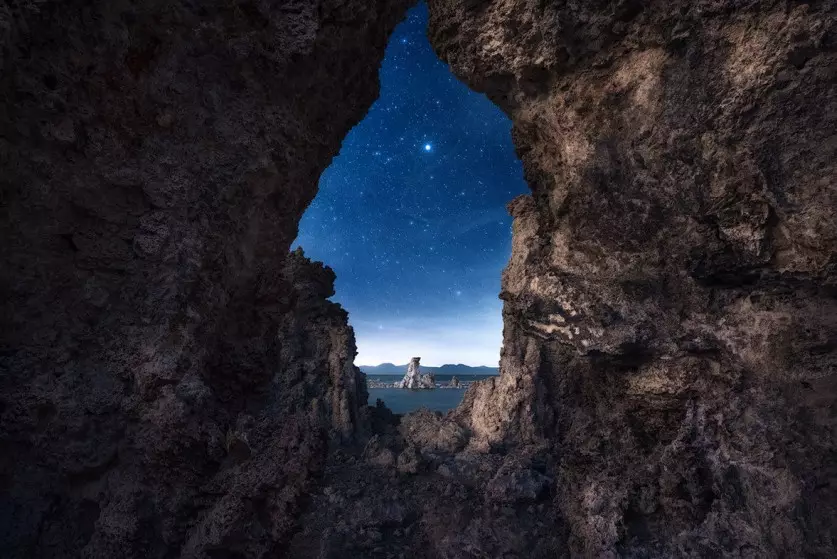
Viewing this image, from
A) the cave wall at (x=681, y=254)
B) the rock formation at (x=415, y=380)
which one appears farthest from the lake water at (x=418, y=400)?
the cave wall at (x=681, y=254)

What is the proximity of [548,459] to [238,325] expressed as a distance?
587 inches

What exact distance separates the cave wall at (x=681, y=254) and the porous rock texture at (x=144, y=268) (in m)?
3.17

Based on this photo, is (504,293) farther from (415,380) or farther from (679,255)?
(415,380)

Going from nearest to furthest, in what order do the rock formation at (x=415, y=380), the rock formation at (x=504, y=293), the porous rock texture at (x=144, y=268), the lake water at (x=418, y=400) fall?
the rock formation at (x=504, y=293), the porous rock texture at (x=144, y=268), the lake water at (x=418, y=400), the rock formation at (x=415, y=380)

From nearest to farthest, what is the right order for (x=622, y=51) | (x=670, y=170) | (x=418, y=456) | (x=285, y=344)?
(x=670, y=170) < (x=622, y=51) < (x=418, y=456) < (x=285, y=344)

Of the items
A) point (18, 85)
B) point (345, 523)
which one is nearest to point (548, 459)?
point (345, 523)

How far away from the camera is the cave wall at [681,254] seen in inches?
131

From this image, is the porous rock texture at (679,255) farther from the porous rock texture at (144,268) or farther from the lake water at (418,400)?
the lake water at (418,400)

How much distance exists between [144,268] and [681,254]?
6.12 meters

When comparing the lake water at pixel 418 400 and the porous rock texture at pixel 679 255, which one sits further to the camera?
the lake water at pixel 418 400

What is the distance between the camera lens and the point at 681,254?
165 inches

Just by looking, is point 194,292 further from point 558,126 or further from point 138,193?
point 558,126

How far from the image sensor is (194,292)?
175 inches

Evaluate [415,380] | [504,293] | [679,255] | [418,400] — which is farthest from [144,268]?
[415,380]
